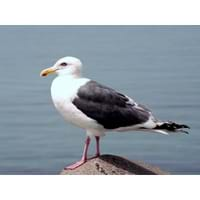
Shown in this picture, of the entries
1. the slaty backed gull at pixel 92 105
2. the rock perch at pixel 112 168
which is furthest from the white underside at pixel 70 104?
the rock perch at pixel 112 168

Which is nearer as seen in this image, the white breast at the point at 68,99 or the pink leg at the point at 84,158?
the white breast at the point at 68,99

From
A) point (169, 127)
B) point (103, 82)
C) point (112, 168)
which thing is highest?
point (103, 82)

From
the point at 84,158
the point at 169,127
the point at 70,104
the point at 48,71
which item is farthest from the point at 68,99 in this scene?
the point at 169,127

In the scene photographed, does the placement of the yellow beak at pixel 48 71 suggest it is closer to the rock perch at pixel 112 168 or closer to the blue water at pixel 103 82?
the blue water at pixel 103 82

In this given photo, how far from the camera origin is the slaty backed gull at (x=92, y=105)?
2.68 m

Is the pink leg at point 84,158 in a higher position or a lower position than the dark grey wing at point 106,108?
lower

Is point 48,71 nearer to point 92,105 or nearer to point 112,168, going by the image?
point 92,105

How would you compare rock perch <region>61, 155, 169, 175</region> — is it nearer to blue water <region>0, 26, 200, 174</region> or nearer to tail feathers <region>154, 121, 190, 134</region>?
blue water <region>0, 26, 200, 174</region>

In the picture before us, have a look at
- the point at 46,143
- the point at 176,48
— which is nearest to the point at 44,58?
the point at 46,143

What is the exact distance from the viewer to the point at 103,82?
2812 mm

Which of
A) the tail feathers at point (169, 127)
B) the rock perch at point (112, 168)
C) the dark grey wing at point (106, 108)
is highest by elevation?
the dark grey wing at point (106, 108)

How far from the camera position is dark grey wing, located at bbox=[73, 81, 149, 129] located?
2686 millimetres

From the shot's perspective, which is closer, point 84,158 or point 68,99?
point 68,99

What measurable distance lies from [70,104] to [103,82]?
0.21 metres
